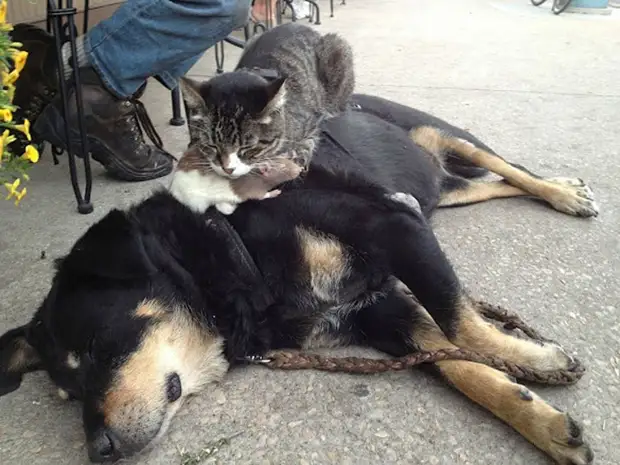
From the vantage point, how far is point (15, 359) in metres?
1.97

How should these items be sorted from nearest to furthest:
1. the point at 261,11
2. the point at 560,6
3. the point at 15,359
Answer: the point at 15,359 < the point at 261,11 < the point at 560,6

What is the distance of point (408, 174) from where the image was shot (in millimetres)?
2908

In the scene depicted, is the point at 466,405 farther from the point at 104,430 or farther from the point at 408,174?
the point at 408,174

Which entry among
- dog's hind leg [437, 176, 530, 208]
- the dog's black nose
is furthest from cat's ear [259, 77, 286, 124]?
the dog's black nose

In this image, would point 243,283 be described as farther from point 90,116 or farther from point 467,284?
point 90,116

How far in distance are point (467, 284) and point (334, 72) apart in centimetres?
149

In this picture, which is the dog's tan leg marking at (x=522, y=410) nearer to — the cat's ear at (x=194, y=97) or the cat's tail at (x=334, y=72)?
the cat's ear at (x=194, y=97)

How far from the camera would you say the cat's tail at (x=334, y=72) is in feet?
10.9

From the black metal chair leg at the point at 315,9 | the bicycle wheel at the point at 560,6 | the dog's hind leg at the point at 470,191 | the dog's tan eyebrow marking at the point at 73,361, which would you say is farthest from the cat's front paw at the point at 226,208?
the bicycle wheel at the point at 560,6

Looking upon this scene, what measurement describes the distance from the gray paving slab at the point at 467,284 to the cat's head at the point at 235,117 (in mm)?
846

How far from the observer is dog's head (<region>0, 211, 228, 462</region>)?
1700 millimetres

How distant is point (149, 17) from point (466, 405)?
7.61ft

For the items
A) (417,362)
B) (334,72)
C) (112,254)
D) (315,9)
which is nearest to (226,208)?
(112,254)

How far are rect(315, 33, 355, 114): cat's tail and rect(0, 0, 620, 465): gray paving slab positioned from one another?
840mm
